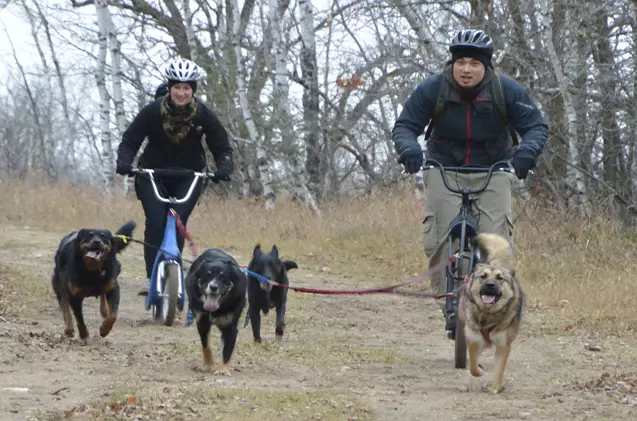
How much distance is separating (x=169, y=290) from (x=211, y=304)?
166 cm

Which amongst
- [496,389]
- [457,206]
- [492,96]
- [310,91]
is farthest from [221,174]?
[310,91]

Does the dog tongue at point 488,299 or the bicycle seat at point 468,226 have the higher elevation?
the bicycle seat at point 468,226

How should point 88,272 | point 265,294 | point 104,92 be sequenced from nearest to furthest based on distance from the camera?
point 88,272 < point 265,294 < point 104,92

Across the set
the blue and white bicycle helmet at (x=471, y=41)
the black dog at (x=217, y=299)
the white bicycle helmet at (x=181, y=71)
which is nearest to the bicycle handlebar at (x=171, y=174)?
the white bicycle helmet at (x=181, y=71)

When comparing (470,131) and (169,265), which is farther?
(169,265)

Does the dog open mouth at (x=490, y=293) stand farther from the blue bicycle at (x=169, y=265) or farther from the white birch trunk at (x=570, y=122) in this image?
the white birch trunk at (x=570, y=122)

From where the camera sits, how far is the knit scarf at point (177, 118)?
834cm

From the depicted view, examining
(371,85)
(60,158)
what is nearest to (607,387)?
(371,85)

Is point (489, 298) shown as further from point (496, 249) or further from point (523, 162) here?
point (523, 162)

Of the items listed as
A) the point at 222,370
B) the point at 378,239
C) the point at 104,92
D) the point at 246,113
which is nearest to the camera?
the point at 222,370

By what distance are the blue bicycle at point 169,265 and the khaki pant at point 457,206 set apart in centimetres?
216

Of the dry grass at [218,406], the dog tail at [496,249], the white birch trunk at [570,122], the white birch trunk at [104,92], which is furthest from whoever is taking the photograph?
the white birch trunk at [104,92]

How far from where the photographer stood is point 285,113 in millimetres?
21109

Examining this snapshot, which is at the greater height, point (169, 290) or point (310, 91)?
point (310, 91)
